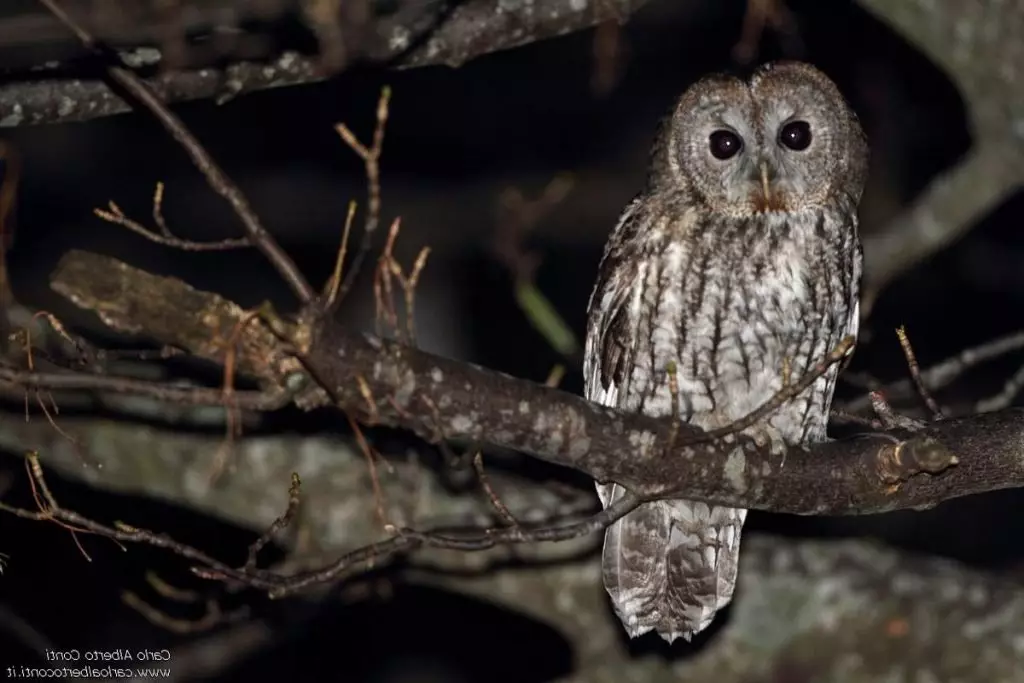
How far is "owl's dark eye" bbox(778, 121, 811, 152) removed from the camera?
3650mm

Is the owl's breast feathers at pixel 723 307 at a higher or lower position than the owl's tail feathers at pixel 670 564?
higher

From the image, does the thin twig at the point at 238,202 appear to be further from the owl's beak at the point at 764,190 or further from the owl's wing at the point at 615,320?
the owl's beak at the point at 764,190

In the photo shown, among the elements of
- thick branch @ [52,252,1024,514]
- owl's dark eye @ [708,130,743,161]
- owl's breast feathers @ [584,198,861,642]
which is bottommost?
thick branch @ [52,252,1024,514]

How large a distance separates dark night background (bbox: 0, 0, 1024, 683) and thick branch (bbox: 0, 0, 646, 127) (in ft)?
7.27

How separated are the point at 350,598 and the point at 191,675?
0.59 metres

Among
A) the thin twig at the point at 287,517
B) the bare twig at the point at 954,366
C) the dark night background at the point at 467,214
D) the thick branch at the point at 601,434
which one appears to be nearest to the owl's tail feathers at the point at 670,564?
the bare twig at the point at 954,366

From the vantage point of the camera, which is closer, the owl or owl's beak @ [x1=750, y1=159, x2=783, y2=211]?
the owl

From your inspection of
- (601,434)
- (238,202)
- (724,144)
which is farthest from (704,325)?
(238,202)

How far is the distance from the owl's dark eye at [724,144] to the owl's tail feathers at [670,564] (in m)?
0.93

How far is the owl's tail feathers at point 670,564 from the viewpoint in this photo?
3.75 meters

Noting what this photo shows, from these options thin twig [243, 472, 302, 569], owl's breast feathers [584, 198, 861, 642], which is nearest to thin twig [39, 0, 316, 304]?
thin twig [243, 472, 302, 569]

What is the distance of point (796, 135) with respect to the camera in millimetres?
3656

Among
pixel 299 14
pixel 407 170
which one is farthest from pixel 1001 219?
pixel 299 14

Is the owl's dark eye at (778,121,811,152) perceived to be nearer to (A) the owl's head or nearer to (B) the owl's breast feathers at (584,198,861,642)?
(A) the owl's head
